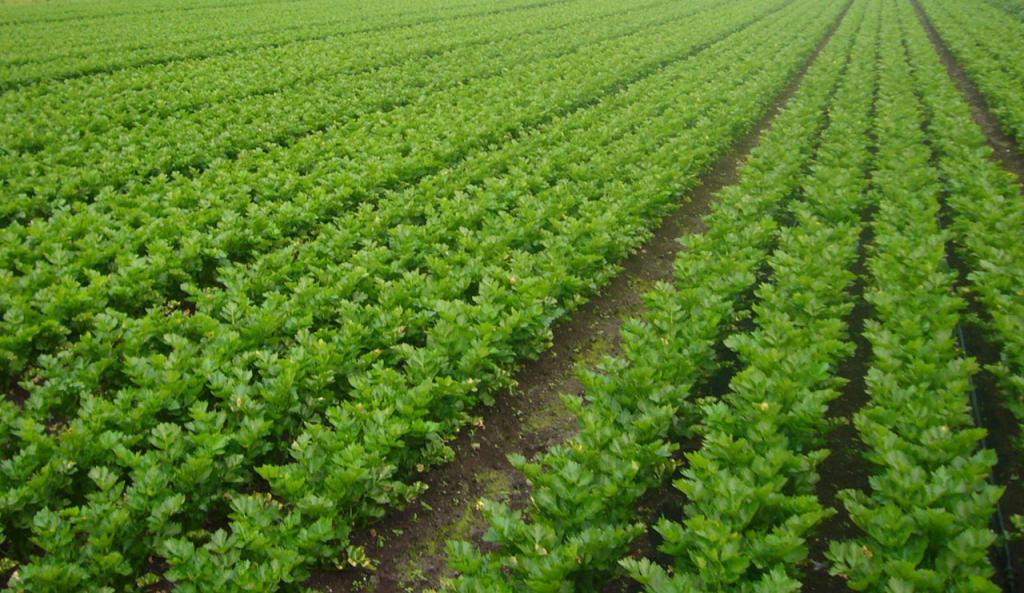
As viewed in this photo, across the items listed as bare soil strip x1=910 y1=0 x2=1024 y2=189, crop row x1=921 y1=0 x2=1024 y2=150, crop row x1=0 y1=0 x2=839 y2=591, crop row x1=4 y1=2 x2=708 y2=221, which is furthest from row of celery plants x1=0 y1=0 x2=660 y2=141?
crop row x1=921 y1=0 x2=1024 y2=150

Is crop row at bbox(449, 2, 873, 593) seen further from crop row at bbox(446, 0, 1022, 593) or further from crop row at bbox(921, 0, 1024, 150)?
crop row at bbox(921, 0, 1024, 150)

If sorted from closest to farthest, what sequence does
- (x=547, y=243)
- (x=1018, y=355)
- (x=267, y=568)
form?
1. (x=267, y=568)
2. (x=1018, y=355)
3. (x=547, y=243)

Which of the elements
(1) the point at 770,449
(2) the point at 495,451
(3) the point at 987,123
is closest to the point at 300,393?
(2) the point at 495,451

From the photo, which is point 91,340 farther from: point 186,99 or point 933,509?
point 186,99

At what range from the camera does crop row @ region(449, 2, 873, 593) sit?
3334 millimetres

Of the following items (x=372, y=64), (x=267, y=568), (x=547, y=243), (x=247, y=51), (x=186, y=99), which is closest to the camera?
(x=267, y=568)

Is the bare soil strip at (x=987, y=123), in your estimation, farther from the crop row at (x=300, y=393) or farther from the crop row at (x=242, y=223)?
the crop row at (x=242, y=223)

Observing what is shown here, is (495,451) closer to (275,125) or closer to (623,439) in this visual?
(623,439)

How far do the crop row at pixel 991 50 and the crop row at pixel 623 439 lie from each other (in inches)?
384

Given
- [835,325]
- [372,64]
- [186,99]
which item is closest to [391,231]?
[835,325]

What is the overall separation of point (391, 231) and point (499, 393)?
8.96 feet

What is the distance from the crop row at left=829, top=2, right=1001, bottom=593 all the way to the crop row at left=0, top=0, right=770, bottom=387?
203 inches

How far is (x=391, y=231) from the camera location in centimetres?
729

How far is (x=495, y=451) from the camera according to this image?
195 inches
